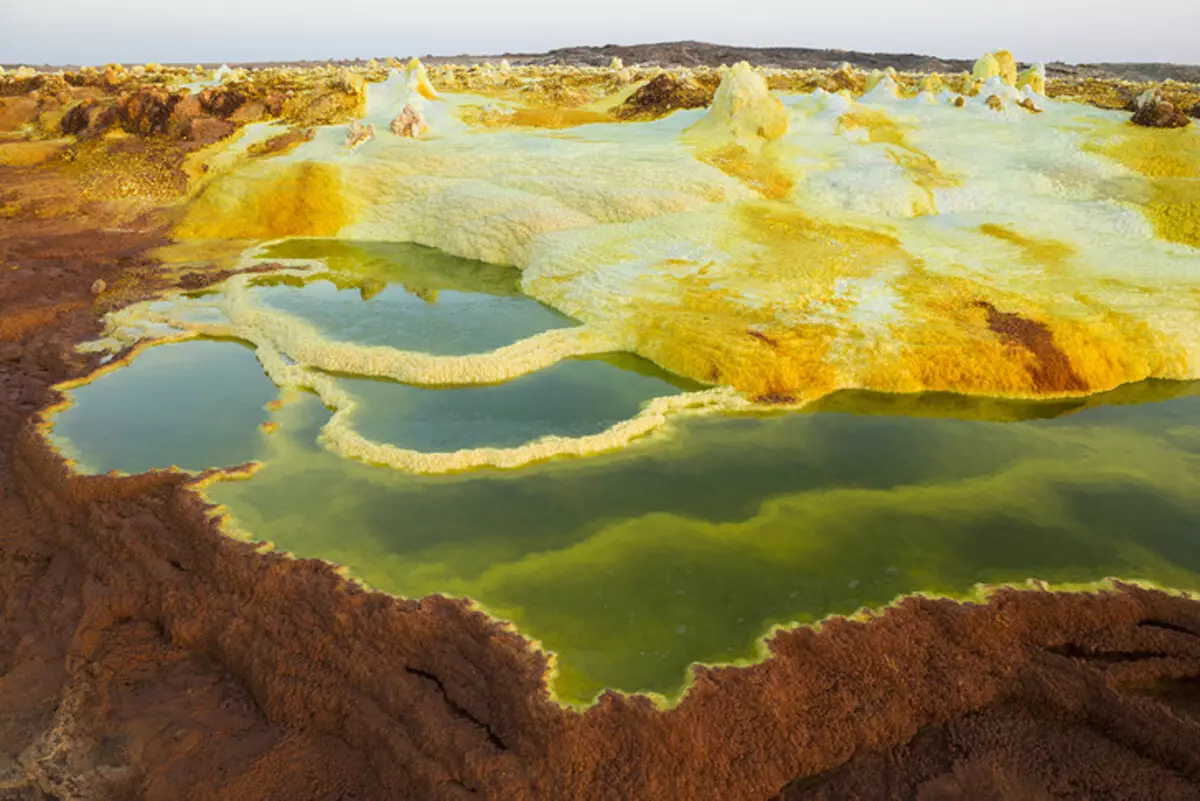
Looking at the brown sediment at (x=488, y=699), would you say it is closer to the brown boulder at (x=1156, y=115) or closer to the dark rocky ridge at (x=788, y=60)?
the brown boulder at (x=1156, y=115)

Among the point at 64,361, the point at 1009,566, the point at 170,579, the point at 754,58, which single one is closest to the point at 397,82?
the point at 64,361

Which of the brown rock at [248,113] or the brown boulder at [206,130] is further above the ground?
the brown rock at [248,113]

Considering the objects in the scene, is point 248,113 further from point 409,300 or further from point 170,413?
point 170,413

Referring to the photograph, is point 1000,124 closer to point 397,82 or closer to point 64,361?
point 397,82

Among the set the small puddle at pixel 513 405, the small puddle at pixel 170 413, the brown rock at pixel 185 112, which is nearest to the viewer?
the small puddle at pixel 170 413

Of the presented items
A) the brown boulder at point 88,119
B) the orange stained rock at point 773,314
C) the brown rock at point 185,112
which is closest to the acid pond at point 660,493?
the orange stained rock at point 773,314
